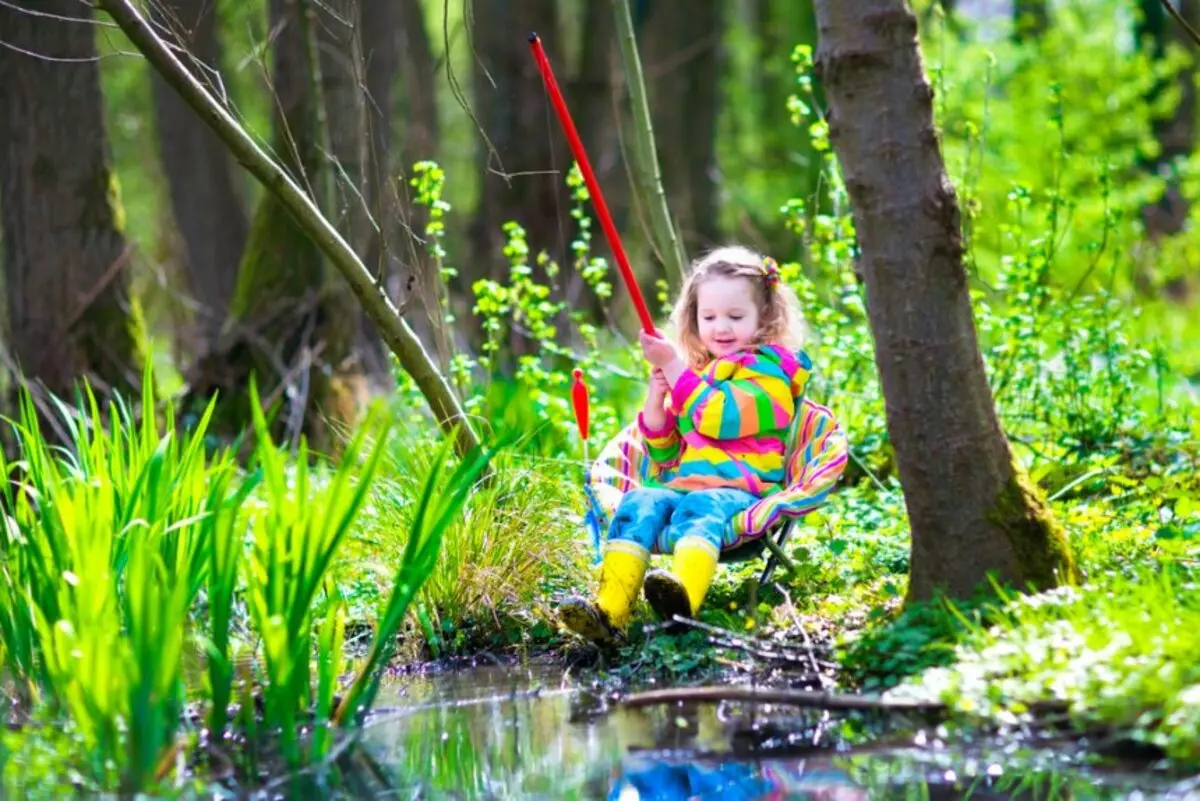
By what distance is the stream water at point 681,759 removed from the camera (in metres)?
3.17

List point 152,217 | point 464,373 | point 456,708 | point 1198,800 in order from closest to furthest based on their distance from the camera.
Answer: point 1198,800, point 456,708, point 464,373, point 152,217

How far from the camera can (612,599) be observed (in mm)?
4383

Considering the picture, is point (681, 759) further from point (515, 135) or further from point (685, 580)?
point (515, 135)

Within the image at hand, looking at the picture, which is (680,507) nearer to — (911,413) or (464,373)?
(911,413)

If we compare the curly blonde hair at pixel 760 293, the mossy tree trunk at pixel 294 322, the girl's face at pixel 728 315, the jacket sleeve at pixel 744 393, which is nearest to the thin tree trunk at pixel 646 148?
the curly blonde hair at pixel 760 293

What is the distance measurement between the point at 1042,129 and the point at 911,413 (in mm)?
10561

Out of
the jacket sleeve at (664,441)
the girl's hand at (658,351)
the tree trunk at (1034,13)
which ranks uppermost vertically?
the tree trunk at (1034,13)

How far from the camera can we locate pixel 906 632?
387 centimetres

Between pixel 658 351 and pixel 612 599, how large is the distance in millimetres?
799

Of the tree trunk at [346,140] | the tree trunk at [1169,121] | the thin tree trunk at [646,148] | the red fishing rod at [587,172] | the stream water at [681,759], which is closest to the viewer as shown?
the stream water at [681,759]

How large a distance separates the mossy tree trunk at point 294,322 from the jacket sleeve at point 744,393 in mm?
3970

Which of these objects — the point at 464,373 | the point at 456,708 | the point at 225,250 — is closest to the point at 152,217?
the point at 225,250

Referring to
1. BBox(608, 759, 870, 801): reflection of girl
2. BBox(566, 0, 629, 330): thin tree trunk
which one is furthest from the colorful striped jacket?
BBox(566, 0, 629, 330): thin tree trunk

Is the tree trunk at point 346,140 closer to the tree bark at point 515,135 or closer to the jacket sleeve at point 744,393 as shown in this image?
the tree bark at point 515,135
